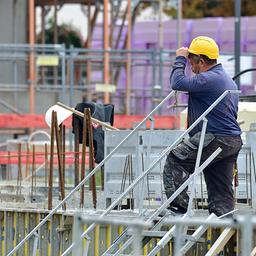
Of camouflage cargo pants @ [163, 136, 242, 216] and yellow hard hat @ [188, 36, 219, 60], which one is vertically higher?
yellow hard hat @ [188, 36, 219, 60]

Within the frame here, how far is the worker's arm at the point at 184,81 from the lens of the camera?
10.3 metres

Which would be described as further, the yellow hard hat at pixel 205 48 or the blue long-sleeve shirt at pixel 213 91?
the yellow hard hat at pixel 205 48

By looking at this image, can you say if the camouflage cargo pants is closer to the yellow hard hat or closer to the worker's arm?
the worker's arm

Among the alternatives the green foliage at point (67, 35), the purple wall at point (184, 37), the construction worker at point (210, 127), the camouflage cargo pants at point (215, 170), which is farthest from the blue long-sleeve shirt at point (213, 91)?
the green foliage at point (67, 35)

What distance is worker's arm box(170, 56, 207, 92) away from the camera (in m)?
10.3

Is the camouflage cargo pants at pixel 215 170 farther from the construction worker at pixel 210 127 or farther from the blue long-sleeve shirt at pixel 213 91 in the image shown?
the blue long-sleeve shirt at pixel 213 91

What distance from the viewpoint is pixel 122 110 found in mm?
27656

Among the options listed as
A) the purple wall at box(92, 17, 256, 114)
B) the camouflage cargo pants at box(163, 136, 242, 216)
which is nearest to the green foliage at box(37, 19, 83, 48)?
the purple wall at box(92, 17, 256, 114)

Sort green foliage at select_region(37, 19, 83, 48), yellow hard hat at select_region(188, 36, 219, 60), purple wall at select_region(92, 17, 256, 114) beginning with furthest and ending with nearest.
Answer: green foliage at select_region(37, 19, 83, 48) → purple wall at select_region(92, 17, 256, 114) → yellow hard hat at select_region(188, 36, 219, 60)

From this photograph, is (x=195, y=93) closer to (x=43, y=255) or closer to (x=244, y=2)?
(x=43, y=255)

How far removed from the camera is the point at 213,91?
10.4 m

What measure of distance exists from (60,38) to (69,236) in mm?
28248

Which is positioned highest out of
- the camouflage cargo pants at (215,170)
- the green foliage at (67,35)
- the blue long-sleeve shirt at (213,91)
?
the green foliage at (67,35)

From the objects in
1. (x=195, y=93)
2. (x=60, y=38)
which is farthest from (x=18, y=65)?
(x=195, y=93)
